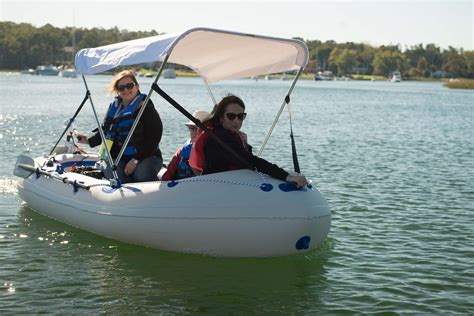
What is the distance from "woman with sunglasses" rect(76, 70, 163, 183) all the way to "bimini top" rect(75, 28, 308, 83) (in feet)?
1.64

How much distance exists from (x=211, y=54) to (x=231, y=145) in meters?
2.07

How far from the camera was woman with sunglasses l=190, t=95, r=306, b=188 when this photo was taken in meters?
7.12

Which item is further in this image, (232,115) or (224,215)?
(232,115)

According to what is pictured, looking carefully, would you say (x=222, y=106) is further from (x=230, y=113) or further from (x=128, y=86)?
(x=128, y=86)

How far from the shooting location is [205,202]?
7.12 metres

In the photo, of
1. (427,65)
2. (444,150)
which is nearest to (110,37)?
(427,65)

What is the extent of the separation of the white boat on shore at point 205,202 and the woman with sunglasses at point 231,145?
9 centimetres

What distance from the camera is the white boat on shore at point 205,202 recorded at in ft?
23.0

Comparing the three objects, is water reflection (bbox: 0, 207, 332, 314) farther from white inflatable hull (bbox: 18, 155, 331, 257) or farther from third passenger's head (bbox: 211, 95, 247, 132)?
third passenger's head (bbox: 211, 95, 247, 132)

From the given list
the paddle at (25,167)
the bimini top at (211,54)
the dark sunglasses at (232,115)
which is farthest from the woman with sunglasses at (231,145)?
the paddle at (25,167)

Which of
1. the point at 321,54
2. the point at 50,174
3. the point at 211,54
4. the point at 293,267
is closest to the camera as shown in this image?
the point at 293,267

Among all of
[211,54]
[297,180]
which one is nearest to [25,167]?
[211,54]

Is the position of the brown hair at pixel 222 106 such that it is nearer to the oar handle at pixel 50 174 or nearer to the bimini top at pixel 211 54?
the bimini top at pixel 211 54

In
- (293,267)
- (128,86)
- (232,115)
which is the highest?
(128,86)
